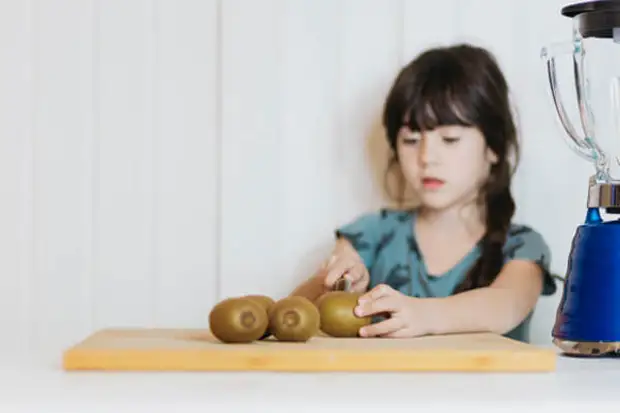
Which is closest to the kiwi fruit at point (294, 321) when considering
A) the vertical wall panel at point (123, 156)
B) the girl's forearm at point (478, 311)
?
the girl's forearm at point (478, 311)

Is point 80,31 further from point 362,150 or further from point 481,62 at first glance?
point 481,62

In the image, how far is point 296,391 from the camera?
0.98 meters

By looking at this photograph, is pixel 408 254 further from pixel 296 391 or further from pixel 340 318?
pixel 296 391

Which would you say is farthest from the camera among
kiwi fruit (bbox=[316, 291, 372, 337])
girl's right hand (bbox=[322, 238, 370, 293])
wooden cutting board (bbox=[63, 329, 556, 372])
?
girl's right hand (bbox=[322, 238, 370, 293])

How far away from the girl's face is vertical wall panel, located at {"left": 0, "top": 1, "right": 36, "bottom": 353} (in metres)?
0.58

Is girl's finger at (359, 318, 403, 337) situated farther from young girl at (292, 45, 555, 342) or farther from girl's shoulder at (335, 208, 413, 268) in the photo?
girl's shoulder at (335, 208, 413, 268)

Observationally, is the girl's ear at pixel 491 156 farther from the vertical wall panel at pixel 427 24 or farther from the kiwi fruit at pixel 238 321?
the kiwi fruit at pixel 238 321

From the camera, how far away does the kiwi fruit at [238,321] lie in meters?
1.19

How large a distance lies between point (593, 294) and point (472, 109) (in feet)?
1.59

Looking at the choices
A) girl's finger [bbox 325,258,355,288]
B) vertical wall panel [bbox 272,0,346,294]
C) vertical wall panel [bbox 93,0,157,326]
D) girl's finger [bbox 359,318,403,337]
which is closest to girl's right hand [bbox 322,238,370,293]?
girl's finger [bbox 325,258,355,288]

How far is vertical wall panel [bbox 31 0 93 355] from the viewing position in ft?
5.86

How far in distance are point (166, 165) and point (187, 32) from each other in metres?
0.21

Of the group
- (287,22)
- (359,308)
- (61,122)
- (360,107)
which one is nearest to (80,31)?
(61,122)

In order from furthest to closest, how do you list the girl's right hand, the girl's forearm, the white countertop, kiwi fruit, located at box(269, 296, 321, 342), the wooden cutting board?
1. the girl's right hand
2. the girl's forearm
3. kiwi fruit, located at box(269, 296, 321, 342)
4. the wooden cutting board
5. the white countertop
